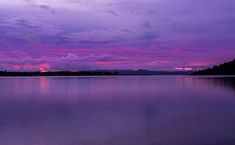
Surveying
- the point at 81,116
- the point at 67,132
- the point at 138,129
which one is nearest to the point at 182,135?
the point at 138,129

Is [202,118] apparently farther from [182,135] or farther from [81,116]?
[81,116]

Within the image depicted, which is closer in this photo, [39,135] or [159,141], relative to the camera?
[159,141]

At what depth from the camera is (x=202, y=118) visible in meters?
18.1

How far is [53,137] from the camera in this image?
13.1 metres

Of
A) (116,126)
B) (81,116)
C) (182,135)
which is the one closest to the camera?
(182,135)

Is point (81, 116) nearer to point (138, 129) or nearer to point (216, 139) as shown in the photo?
point (138, 129)

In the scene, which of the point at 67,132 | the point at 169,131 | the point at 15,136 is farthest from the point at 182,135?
the point at 15,136

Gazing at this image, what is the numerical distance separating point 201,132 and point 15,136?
27.0 ft

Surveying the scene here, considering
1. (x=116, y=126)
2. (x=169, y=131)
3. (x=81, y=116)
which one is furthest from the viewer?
(x=81, y=116)

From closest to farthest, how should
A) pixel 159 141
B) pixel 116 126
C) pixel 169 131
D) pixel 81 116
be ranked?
pixel 159 141 < pixel 169 131 < pixel 116 126 < pixel 81 116

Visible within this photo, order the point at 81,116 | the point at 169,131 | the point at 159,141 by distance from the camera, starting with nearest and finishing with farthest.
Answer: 1. the point at 159,141
2. the point at 169,131
3. the point at 81,116

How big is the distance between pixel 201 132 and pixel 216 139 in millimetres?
1364

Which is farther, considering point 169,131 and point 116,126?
point 116,126

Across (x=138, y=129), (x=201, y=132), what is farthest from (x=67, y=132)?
(x=201, y=132)
